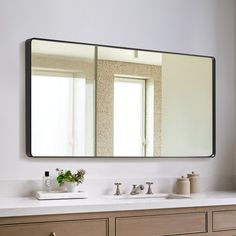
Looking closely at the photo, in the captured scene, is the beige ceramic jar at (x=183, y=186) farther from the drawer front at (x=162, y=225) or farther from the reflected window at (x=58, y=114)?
the reflected window at (x=58, y=114)

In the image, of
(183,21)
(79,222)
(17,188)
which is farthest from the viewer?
(183,21)

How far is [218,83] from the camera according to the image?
3.54 m

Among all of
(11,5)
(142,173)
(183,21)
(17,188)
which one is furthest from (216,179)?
(11,5)

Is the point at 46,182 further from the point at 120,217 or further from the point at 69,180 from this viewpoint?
the point at 120,217

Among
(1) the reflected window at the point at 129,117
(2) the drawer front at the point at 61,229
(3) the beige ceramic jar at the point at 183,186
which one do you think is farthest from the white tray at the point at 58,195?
(3) the beige ceramic jar at the point at 183,186

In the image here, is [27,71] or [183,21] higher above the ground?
[183,21]

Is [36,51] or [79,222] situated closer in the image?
[79,222]

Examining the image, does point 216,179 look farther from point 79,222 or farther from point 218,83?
point 79,222

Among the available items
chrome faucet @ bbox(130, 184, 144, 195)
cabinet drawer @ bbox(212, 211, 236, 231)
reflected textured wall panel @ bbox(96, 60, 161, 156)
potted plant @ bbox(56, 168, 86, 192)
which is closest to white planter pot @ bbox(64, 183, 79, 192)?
potted plant @ bbox(56, 168, 86, 192)

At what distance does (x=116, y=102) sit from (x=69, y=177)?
25.4 inches

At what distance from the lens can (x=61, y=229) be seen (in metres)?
2.44

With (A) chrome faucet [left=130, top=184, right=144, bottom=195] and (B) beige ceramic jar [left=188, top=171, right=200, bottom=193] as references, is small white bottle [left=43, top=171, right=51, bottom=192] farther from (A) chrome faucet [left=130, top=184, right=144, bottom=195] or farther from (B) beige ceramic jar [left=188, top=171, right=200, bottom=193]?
(B) beige ceramic jar [left=188, top=171, right=200, bottom=193]

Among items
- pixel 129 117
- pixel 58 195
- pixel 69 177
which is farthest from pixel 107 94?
pixel 58 195

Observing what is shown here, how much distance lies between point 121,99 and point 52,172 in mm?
701
